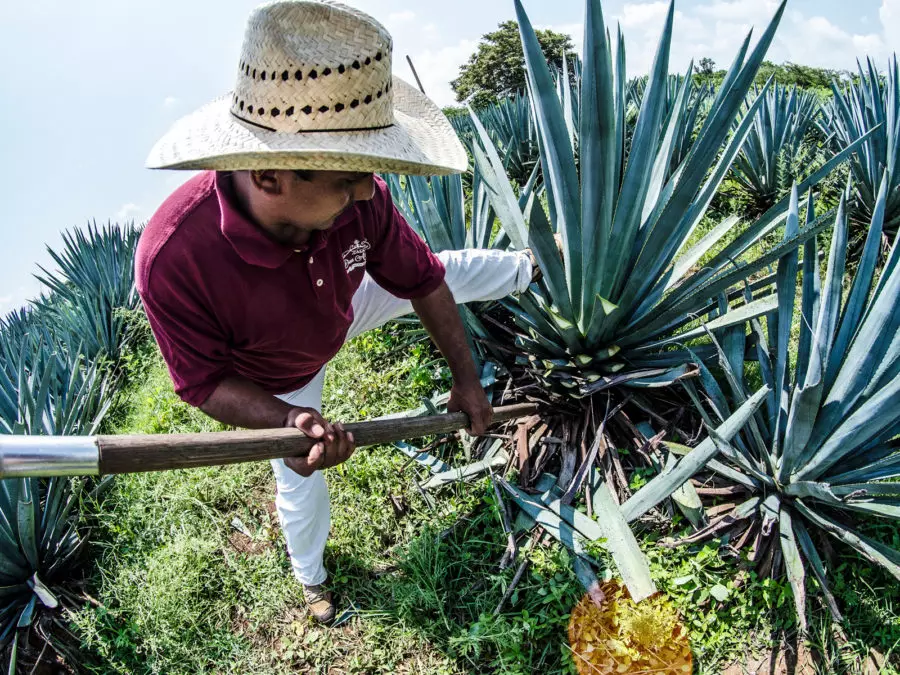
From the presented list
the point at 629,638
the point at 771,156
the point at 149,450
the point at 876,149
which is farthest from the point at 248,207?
the point at 771,156

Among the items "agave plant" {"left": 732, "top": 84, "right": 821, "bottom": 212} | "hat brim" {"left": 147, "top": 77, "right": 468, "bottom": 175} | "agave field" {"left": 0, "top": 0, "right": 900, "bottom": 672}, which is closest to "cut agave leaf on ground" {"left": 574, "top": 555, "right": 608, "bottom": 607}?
"agave field" {"left": 0, "top": 0, "right": 900, "bottom": 672}

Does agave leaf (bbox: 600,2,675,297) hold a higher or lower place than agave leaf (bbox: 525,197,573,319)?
higher

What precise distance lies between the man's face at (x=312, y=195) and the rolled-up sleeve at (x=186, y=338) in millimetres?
305

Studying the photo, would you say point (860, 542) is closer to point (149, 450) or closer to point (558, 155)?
point (558, 155)

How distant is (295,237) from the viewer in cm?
157

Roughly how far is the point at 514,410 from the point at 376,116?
1.34m

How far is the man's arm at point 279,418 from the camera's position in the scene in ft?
4.89

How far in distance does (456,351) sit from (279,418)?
693 millimetres

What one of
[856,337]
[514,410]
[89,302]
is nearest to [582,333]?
[514,410]

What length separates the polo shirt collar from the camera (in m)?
1.48

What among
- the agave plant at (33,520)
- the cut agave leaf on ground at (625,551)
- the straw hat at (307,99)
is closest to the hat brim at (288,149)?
the straw hat at (307,99)

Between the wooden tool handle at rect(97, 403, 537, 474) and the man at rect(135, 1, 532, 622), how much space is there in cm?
7

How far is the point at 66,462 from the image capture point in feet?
3.57

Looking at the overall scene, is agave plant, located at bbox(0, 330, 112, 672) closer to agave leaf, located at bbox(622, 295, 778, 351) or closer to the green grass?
the green grass
